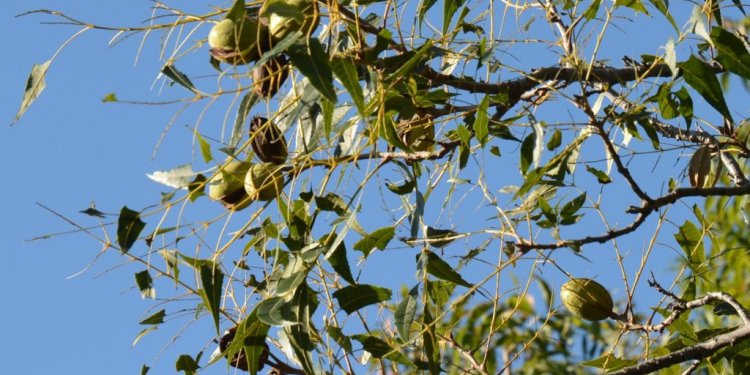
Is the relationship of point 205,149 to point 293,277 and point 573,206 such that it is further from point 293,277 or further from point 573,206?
point 573,206

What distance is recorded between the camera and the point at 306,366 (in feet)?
4.95

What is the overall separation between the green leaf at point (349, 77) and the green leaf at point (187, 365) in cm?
55

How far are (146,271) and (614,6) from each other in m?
0.72

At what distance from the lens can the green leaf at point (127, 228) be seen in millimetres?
1407

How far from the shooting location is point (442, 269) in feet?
5.13

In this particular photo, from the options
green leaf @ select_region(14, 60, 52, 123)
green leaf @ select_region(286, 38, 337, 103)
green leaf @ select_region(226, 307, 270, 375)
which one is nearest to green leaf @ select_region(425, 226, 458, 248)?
green leaf @ select_region(226, 307, 270, 375)

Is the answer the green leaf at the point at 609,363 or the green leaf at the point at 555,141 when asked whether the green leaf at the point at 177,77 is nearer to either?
the green leaf at the point at 555,141

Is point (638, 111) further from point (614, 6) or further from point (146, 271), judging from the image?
point (146, 271)

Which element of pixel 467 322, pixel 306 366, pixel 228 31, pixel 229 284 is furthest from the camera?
pixel 467 322

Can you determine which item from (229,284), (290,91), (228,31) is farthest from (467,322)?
(228,31)

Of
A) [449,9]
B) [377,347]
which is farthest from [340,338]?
[449,9]

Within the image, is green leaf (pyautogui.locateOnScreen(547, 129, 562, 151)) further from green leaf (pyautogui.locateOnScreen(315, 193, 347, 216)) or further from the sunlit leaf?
the sunlit leaf

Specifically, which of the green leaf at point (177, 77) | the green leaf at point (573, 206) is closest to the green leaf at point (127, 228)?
the green leaf at point (177, 77)

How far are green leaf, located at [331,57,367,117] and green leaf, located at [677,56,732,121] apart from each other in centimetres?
45
